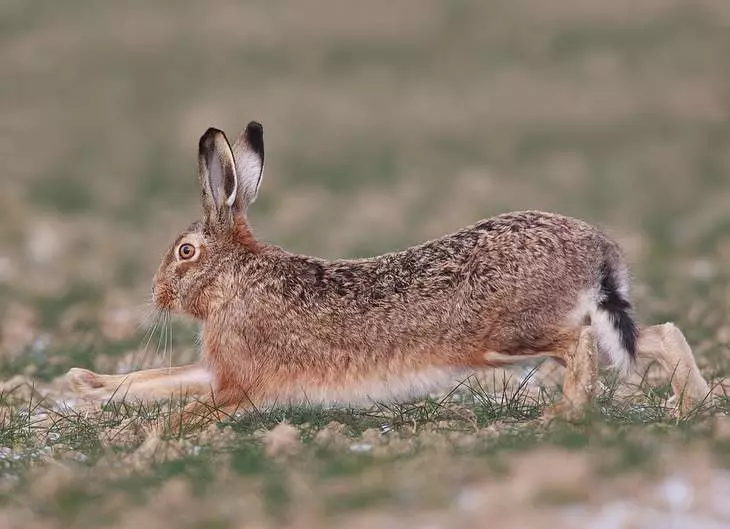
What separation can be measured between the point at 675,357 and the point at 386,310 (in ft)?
4.68

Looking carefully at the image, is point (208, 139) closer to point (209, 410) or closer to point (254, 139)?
point (254, 139)

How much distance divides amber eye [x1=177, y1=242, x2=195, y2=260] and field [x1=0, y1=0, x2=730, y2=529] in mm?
513

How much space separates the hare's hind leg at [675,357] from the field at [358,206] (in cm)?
18

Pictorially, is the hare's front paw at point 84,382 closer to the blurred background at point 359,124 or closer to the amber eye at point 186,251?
the amber eye at point 186,251

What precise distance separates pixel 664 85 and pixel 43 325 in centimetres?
1164

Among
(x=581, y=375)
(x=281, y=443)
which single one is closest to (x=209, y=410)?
(x=281, y=443)

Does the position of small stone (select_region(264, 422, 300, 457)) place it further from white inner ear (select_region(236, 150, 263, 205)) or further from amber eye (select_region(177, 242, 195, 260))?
white inner ear (select_region(236, 150, 263, 205))

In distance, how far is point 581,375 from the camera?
20.5 ft

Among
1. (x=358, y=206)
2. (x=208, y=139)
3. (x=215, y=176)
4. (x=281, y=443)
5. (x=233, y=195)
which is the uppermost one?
(x=358, y=206)

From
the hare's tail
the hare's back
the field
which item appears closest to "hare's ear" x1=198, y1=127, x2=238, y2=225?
the field

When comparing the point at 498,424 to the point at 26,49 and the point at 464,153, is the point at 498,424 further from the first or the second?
the point at 26,49

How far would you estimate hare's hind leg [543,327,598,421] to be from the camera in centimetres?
624

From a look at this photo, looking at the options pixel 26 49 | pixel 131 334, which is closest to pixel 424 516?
pixel 131 334

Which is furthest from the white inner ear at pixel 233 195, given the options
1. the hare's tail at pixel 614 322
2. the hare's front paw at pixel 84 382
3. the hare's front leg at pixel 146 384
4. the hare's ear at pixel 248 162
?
the hare's tail at pixel 614 322
